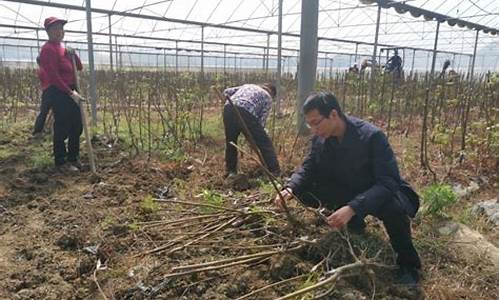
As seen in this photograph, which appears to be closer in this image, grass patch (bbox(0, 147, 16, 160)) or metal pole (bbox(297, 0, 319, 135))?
grass patch (bbox(0, 147, 16, 160))

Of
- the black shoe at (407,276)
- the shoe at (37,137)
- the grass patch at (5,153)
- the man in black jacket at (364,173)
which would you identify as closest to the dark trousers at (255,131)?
the man in black jacket at (364,173)

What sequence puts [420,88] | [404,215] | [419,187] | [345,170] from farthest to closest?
[420,88], [419,187], [345,170], [404,215]

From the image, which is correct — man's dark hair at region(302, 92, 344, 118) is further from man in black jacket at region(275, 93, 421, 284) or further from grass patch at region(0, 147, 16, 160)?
grass patch at region(0, 147, 16, 160)

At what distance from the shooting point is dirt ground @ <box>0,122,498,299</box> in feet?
7.05

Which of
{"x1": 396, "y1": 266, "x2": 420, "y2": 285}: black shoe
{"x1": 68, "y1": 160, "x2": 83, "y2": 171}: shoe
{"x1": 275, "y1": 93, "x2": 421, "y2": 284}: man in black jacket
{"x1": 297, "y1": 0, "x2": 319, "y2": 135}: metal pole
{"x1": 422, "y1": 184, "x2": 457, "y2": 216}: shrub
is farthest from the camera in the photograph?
{"x1": 297, "y1": 0, "x2": 319, "y2": 135}: metal pole

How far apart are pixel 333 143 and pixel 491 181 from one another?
260cm

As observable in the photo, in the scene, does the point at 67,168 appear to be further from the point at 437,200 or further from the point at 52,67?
the point at 437,200

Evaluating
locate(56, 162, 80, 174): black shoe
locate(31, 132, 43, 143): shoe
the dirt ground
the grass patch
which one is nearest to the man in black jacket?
the dirt ground

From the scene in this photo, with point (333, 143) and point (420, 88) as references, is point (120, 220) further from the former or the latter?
point (420, 88)

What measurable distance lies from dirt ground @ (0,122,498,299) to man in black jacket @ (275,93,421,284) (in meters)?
0.16

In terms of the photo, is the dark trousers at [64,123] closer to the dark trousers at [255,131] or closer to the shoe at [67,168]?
A: the shoe at [67,168]

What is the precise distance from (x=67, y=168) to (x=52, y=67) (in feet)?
3.35

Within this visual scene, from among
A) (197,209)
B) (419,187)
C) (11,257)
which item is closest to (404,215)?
(197,209)

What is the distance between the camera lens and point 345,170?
2412 mm
